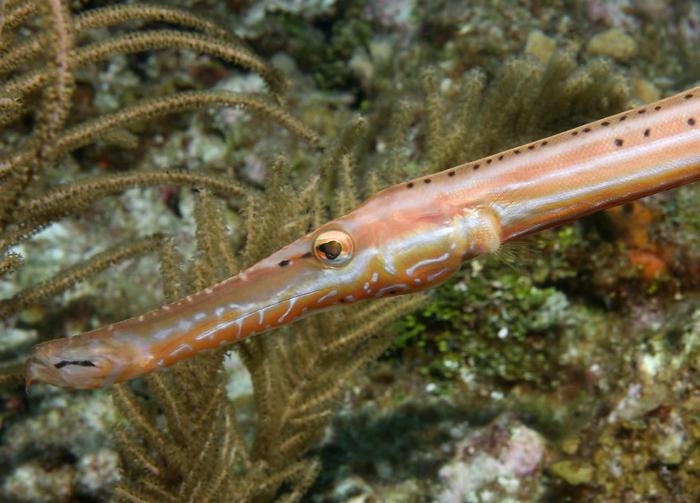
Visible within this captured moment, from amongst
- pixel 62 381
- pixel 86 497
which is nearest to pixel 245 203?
pixel 62 381

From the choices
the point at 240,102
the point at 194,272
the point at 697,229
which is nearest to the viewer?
the point at 194,272

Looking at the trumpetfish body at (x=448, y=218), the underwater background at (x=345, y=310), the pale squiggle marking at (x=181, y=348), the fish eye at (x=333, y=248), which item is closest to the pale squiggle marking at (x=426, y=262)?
the trumpetfish body at (x=448, y=218)

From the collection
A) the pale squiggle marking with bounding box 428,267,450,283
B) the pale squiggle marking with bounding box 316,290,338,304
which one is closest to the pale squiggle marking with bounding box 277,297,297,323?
the pale squiggle marking with bounding box 316,290,338,304

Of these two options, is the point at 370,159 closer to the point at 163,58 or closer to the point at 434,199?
the point at 163,58

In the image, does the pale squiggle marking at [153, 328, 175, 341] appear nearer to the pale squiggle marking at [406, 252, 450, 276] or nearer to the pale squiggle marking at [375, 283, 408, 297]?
the pale squiggle marking at [375, 283, 408, 297]

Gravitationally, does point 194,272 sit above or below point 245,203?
below

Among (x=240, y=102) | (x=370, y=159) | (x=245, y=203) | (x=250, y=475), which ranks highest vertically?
(x=370, y=159)

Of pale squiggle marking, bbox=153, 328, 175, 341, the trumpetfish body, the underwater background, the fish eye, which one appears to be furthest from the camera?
the underwater background
